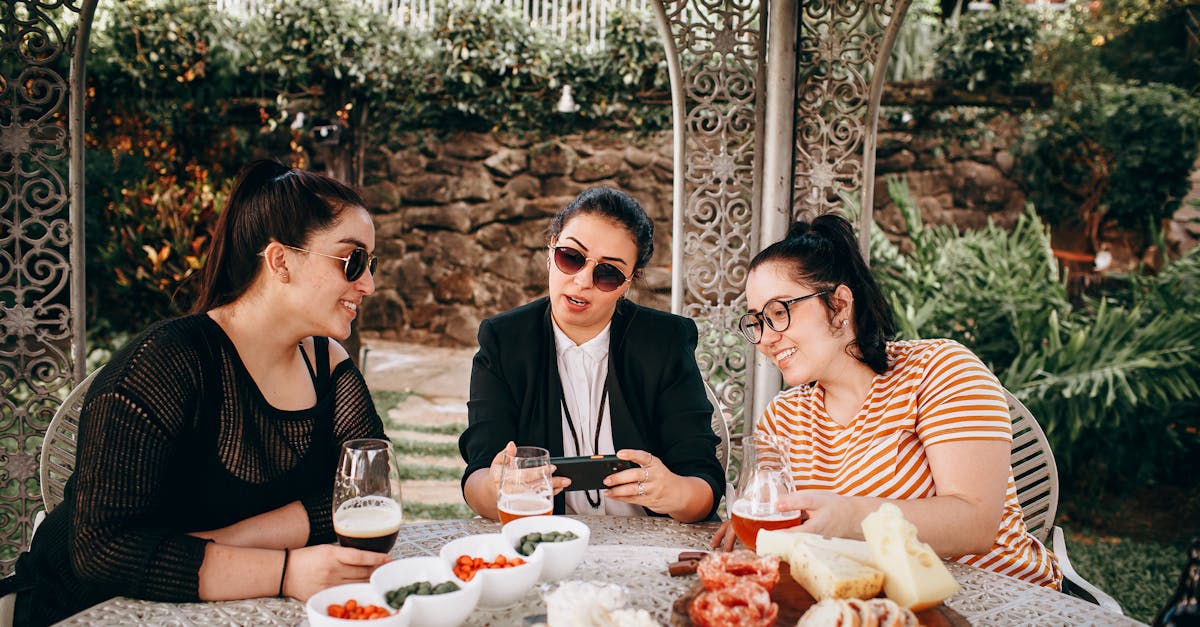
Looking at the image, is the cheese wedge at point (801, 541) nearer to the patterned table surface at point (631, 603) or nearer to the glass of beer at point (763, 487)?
the glass of beer at point (763, 487)

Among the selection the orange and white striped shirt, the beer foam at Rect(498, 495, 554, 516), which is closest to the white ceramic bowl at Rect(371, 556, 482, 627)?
the beer foam at Rect(498, 495, 554, 516)

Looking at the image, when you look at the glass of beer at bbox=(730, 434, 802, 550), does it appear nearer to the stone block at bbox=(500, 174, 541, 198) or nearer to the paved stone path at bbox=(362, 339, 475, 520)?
the paved stone path at bbox=(362, 339, 475, 520)

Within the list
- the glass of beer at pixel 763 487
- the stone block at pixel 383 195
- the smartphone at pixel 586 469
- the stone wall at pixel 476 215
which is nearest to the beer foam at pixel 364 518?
the smartphone at pixel 586 469

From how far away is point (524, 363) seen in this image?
2.55 meters

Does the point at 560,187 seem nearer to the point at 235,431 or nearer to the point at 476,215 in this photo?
the point at 476,215

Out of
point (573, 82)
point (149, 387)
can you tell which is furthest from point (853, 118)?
point (573, 82)

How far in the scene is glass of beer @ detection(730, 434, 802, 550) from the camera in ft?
5.43

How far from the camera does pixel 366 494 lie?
154 cm

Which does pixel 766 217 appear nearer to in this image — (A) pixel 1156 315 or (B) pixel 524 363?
(B) pixel 524 363

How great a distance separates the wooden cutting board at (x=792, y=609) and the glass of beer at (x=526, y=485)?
0.37m

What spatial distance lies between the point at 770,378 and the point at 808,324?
144 centimetres

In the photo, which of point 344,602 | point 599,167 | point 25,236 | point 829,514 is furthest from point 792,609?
point 599,167

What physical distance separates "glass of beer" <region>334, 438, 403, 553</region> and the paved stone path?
3.85 metres

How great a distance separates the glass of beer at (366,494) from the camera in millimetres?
1535
